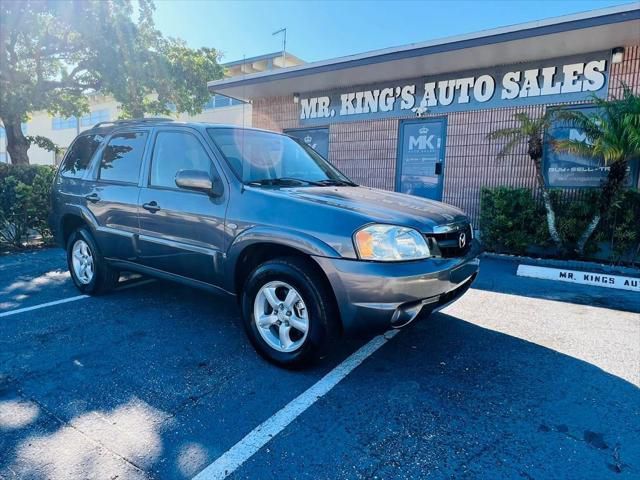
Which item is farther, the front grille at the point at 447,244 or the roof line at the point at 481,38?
the roof line at the point at 481,38

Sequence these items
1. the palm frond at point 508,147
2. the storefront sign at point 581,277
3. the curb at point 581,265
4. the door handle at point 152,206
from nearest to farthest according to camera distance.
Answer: the door handle at point 152,206 → the storefront sign at point 581,277 → the curb at point 581,265 → the palm frond at point 508,147

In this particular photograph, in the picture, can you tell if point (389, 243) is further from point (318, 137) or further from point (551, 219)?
point (318, 137)

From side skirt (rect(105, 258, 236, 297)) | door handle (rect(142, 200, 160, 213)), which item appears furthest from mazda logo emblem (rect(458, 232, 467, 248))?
door handle (rect(142, 200, 160, 213))

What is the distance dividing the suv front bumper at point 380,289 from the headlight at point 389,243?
0.06m

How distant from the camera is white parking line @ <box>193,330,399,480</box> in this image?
1.99 meters

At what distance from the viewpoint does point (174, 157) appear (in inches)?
144

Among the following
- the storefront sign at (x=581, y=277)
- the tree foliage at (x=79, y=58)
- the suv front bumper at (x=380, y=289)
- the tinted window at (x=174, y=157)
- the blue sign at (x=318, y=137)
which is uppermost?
the tree foliage at (x=79, y=58)

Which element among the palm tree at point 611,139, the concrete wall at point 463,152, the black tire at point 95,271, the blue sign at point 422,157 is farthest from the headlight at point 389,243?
the blue sign at point 422,157

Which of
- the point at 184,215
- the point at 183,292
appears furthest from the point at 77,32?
the point at 184,215

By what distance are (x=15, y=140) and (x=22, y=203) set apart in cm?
763

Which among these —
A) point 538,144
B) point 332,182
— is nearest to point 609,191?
point 538,144

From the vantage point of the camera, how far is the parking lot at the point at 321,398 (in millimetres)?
2047

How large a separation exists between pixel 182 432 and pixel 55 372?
1305 millimetres

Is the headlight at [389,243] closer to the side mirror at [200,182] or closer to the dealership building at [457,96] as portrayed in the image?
the side mirror at [200,182]
